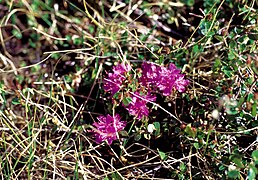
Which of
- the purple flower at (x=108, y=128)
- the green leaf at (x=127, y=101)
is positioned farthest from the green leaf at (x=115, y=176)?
the green leaf at (x=127, y=101)

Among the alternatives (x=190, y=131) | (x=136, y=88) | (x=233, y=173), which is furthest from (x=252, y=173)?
(x=136, y=88)

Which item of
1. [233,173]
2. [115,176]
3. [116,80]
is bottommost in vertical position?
[115,176]

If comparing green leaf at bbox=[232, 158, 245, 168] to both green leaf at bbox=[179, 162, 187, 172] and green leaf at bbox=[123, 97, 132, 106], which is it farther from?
green leaf at bbox=[123, 97, 132, 106]

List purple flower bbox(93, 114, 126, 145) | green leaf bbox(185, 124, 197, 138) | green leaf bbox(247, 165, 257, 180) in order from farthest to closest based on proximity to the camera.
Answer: purple flower bbox(93, 114, 126, 145)
green leaf bbox(185, 124, 197, 138)
green leaf bbox(247, 165, 257, 180)

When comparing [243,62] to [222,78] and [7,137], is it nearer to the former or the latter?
[222,78]

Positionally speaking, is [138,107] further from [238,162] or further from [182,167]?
[238,162]

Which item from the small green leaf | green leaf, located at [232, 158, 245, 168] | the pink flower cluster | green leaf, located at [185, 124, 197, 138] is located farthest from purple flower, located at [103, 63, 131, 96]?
green leaf, located at [232, 158, 245, 168]

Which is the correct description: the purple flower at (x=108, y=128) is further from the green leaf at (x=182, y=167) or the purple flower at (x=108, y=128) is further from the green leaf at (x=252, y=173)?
Answer: the green leaf at (x=252, y=173)
